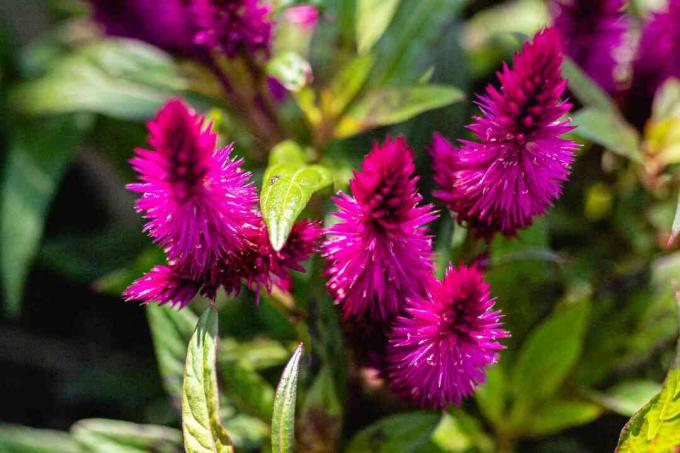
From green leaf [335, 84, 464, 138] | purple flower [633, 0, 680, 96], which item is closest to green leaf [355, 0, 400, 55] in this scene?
green leaf [335, 84, 464, 138]

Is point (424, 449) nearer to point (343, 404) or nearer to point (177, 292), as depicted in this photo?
point (343, 404)

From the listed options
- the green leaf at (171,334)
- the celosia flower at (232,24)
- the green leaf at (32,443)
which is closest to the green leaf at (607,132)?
the celosia flower at (232,24)

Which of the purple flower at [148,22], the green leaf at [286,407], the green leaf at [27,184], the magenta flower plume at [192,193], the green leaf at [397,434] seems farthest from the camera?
the green leaf at [27,184]

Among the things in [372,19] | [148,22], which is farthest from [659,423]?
[148,22]

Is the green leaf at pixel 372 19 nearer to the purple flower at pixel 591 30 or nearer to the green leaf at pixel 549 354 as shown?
the purple flower at pixel 591 30

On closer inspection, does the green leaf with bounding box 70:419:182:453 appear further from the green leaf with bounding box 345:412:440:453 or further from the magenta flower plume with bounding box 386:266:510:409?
the magenta flower plume with bounding box 386:266:510:409
